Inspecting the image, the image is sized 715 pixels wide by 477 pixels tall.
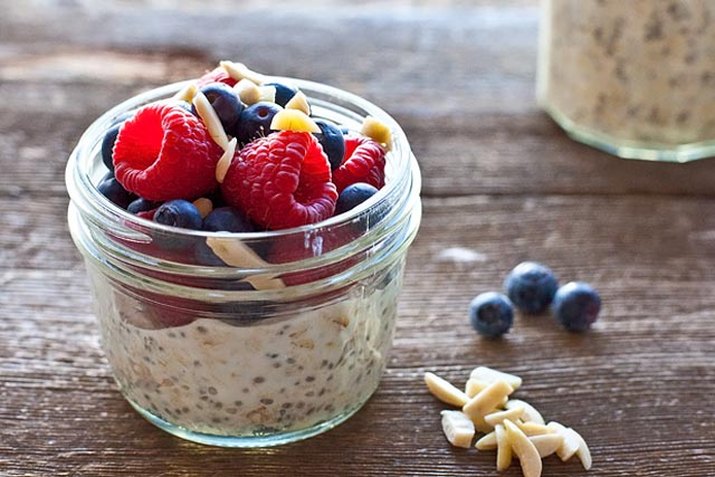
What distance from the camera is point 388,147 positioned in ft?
3.25

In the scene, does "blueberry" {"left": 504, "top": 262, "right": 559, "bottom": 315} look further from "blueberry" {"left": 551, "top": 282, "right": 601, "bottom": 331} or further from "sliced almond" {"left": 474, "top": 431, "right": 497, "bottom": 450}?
"sliced almond" {"left": 474, "top": 431, "right": 497, "bottom": 450}

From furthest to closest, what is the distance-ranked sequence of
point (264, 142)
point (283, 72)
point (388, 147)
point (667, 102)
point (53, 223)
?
point (283, 72), point (667, 102), point (53, 223), point (388, 147), point (264, 142)

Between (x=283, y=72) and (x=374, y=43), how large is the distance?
171 millimetres

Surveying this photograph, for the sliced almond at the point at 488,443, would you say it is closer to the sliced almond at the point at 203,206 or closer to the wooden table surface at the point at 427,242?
the wooden table surface at the point at 427,242

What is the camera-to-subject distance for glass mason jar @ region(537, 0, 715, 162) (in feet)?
4.35

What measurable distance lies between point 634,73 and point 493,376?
502 millimetres

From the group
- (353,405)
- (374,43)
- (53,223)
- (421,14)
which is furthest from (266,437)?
(421,14)

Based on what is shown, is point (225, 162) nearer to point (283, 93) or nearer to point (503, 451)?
point (283, 93)

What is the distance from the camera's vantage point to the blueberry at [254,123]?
917 millimetres

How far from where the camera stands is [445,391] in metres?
1.04

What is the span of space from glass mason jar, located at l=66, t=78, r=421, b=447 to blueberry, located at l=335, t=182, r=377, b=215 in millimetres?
13

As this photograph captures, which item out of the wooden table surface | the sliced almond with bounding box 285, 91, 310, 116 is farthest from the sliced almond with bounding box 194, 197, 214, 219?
the wooden table surface

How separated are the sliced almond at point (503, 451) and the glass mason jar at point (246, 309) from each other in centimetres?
13

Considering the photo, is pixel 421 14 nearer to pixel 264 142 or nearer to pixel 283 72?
pixel 283 72
